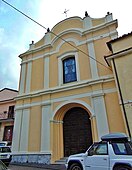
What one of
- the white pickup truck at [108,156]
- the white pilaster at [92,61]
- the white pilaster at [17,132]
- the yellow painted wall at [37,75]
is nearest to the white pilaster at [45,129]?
the white pilaster at [17,132]

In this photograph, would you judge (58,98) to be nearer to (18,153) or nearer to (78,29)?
(18,153)

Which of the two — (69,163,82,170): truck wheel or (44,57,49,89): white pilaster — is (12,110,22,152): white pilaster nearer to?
(44,57,49,89): white pilaster

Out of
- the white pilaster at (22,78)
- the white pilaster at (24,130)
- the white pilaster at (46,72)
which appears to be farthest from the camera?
the white pilaster at (22,78)

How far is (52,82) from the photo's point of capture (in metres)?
13.8

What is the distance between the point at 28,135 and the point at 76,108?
4151mm

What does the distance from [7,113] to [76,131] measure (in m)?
12.3

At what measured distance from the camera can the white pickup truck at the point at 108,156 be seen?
211 inches

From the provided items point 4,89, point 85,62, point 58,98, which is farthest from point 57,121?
point 4,89

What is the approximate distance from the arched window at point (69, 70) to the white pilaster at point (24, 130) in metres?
4.09

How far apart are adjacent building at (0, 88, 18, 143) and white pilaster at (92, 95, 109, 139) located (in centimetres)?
1216

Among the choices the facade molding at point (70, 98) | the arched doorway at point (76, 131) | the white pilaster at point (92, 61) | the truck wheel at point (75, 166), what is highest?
the white pilaster at point (92, 61)

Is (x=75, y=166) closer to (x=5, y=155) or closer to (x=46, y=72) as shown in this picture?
(x=5, y=155)

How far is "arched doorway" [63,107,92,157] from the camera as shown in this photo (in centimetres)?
1130

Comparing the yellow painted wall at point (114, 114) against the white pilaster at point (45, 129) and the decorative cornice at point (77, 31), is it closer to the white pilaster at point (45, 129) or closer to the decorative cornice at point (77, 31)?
the white pilaster at point (45, 129)
